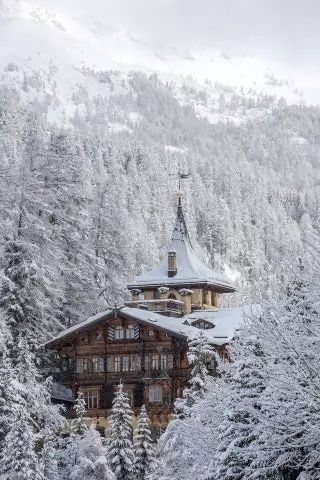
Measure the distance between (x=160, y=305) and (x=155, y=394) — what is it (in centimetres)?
807

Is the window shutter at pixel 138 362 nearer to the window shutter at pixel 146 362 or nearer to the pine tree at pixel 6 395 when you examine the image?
the window shutter at pixel 146 362

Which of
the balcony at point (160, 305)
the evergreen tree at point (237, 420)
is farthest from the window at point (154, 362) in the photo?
the evergreen tree at point (237, 420)

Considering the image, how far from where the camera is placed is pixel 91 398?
5528 centimetres

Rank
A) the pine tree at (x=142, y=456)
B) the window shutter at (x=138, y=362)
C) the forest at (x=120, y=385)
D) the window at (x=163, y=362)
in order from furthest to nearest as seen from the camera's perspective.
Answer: the window shutter at (x=138, y=362), the window at (x=163, y=362), the pine tree at (x=142, y=456), the forest at (x=120, y=385)

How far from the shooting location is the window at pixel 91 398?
55156mm

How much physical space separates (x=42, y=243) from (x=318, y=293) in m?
36.8

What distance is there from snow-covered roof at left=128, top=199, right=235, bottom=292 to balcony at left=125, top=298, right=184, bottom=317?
2005mm

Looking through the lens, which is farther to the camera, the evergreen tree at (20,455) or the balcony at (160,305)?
the balcony at (160,305)

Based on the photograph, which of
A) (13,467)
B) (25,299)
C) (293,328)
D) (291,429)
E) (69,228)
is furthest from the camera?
(69,228)

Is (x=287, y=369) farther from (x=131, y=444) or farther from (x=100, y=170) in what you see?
(x=100, y=170)

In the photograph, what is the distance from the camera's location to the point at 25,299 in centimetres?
5200

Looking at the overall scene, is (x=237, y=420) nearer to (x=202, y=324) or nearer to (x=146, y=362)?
(x=146, y=362)

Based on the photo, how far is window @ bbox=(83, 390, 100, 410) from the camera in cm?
5516

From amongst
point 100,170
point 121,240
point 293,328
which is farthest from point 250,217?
point 293,328
